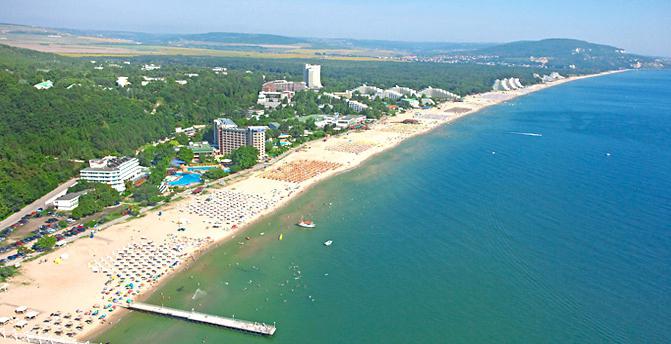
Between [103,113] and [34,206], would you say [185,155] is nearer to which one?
[34,206]

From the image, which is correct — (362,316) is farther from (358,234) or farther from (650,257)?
(650,257)

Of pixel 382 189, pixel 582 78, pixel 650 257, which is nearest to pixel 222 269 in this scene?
pixel 382 189

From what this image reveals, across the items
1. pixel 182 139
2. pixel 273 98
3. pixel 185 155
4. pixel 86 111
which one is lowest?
pixel 185 155

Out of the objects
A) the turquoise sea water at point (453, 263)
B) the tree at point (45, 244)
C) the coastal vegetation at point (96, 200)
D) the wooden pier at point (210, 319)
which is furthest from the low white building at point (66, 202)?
the wooden pier at point (210, 319)

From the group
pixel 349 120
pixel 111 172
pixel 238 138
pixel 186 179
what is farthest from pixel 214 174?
pixel 349 120

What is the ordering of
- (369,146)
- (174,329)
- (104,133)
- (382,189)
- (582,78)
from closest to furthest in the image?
(174,329), (382,189), (104,133), (369,146), (582,78)

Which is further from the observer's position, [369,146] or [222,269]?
[369,146]
